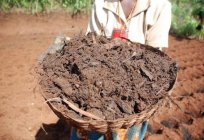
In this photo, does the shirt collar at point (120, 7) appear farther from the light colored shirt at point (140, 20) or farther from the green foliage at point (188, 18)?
the green foliage at point (188, 18)

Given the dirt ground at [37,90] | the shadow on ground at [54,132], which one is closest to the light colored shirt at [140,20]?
the dirt ground at [37,90]

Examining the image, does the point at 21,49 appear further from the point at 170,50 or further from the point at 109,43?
the point at 109,43

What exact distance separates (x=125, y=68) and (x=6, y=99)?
3.08m

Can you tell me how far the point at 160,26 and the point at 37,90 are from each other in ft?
8.13

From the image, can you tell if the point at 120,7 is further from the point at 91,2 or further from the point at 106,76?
the point at 91,2

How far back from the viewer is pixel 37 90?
Result: 4426mm

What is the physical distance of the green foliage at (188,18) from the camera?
7758 mm

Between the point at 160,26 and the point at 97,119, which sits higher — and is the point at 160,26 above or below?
above

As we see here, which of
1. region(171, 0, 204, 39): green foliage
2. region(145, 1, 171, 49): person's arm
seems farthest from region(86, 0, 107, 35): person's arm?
region(171, 0, 204, 39): green foliage

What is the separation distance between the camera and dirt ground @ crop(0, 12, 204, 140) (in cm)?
390

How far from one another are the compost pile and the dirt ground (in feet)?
1.08

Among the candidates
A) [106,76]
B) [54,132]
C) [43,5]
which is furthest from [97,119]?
[43,5]

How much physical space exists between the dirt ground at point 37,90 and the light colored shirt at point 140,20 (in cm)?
27

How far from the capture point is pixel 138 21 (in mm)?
2635
